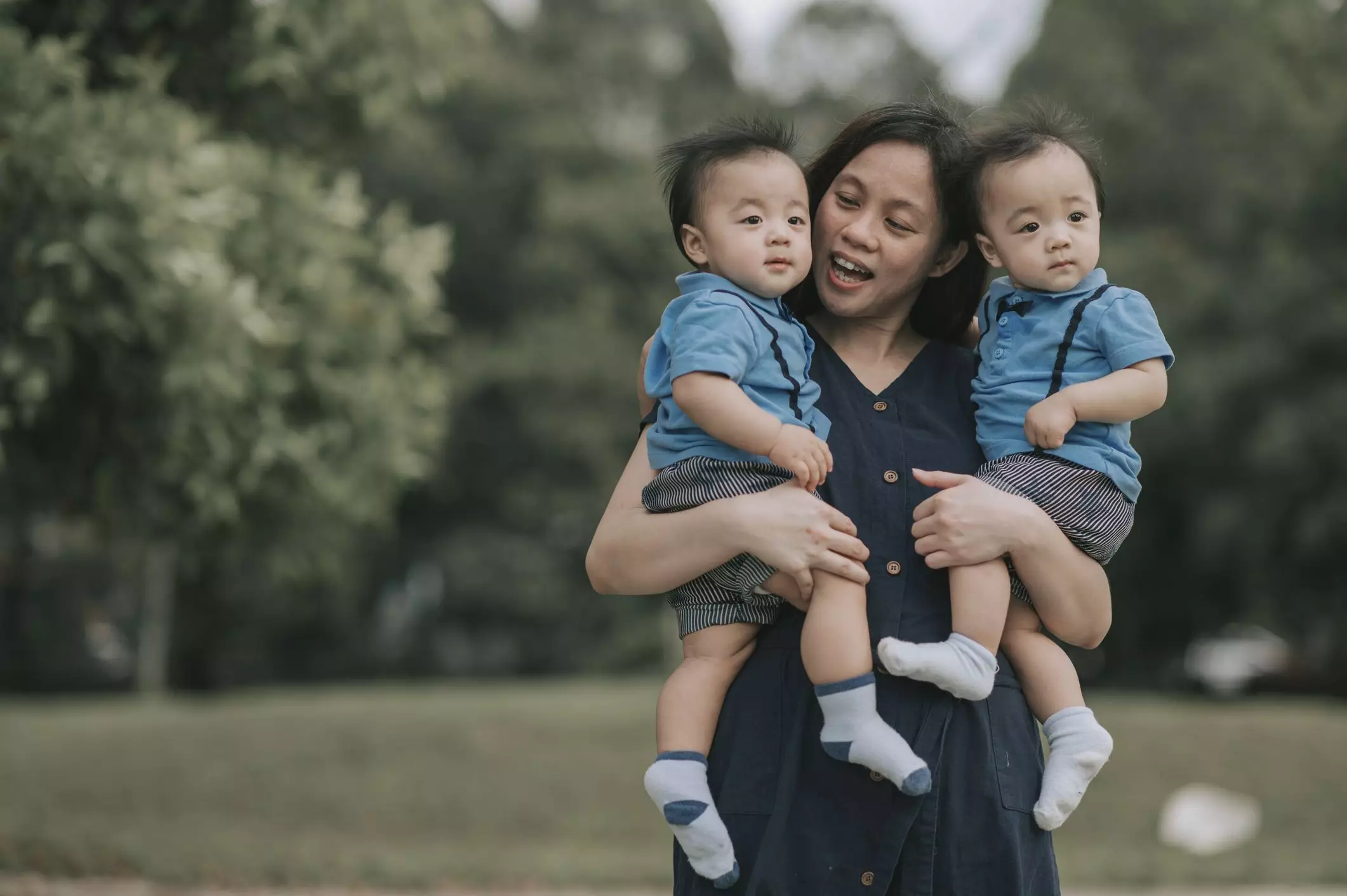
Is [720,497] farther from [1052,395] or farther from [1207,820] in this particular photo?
[1207,820]

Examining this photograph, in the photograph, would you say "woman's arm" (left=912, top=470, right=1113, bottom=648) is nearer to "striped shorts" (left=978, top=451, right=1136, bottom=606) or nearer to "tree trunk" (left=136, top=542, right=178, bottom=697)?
"striped shorts" (left=978, top=451, right=1136, bottom=606)

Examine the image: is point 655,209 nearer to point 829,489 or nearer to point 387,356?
point 387,356

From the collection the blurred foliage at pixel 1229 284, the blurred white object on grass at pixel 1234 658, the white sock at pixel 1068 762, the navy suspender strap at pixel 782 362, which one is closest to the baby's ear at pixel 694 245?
the navy suspender strap at pixel 782 362

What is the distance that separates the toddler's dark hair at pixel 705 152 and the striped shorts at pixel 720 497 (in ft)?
1.29

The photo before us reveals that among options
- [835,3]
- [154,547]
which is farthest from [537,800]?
[835,3]

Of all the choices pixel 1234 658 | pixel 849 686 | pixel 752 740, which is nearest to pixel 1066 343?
pixel 849 686

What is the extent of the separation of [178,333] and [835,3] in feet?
83.7

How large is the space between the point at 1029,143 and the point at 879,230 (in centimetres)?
30

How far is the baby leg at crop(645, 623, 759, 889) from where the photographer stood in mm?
2250

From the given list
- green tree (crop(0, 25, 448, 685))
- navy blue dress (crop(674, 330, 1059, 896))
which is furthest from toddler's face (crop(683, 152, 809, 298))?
green tree (crop(0, 25, 448, 685))

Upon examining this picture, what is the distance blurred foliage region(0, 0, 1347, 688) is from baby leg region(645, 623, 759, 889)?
1028mm

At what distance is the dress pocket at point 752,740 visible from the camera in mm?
Answer: 2299

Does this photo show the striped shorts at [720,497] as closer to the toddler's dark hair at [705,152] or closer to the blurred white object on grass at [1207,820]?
the toddler's dark hair at [705,152]

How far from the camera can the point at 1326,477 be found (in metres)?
17.7
